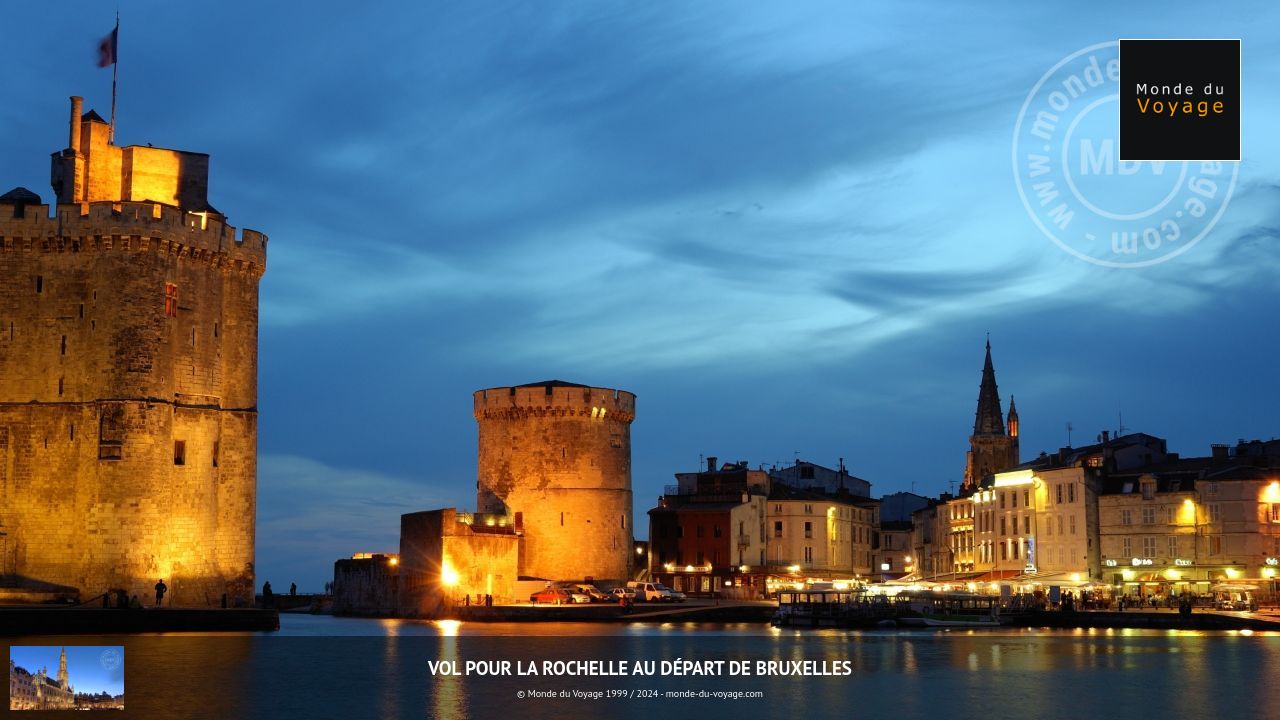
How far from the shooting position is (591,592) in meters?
64.8

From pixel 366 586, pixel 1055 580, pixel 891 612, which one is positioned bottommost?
pixel 891 612

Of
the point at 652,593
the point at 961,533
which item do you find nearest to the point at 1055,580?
the point at 652,593

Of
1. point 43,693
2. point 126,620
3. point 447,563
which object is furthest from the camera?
point 447,563

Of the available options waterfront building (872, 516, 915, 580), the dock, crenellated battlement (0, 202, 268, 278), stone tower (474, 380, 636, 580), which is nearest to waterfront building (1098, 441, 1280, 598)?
stone tower (474, 380, 636, 580)

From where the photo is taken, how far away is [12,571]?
43.9 m

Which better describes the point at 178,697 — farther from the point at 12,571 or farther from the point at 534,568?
the point at 534,568

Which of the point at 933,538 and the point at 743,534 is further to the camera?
the point at 933,538

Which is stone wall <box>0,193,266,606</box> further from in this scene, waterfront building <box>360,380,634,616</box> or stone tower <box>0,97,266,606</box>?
waterfront building <box>360,380,634,616</box>

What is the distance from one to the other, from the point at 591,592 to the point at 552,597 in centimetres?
238

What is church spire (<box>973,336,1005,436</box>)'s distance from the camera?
11794cm

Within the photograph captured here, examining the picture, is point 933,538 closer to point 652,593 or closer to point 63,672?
point 652,593

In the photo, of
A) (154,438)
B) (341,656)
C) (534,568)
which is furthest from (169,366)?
(534,568)

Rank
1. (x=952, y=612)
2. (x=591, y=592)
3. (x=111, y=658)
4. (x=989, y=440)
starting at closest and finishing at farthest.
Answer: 1. (x=111, y=658)
2. (x=591, y=592)
3. (x=952, y=612)
4. (x=989, y=440)

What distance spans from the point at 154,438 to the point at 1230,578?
47116mm
